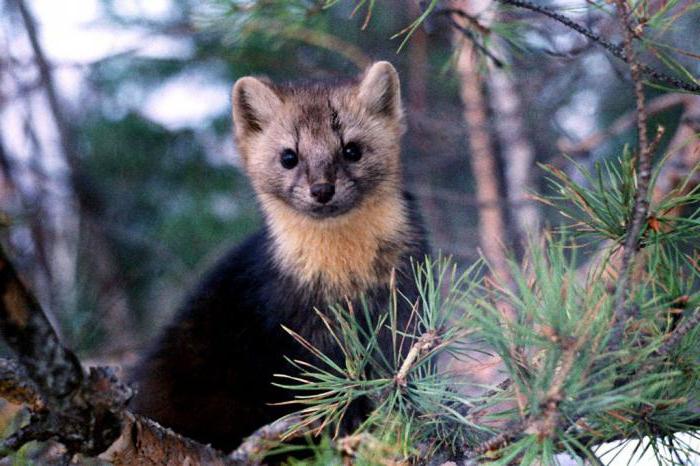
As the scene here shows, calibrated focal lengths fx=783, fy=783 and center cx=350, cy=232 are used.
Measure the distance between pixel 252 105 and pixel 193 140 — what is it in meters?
2.82

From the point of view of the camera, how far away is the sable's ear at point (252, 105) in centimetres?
340

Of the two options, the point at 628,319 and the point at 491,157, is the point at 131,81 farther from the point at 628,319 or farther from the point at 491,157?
the point at 628,319

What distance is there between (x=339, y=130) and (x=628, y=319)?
1.80 m

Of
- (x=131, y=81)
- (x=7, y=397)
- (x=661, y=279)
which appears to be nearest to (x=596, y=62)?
(x=131, y=81)

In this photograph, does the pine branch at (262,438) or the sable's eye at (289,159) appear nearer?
the pine branch at (262,438)

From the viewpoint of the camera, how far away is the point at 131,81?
614 centimetres

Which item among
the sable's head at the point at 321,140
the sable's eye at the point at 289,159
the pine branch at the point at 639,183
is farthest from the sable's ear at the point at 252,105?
the pine branch at the point at 639,183

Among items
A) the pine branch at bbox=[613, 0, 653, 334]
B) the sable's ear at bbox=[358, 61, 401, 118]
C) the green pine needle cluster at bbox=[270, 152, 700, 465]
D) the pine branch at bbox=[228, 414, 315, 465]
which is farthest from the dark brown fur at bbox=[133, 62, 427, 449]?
the pine branch at bbox=[613, 0, 653, 334]

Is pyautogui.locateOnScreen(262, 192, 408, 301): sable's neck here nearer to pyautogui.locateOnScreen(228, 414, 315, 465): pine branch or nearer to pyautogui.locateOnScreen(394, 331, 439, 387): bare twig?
pyautogui.locateOnScreen(228, 414, 315, 465): pine branch

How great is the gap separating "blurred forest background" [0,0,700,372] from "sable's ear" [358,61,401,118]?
1.13 meters

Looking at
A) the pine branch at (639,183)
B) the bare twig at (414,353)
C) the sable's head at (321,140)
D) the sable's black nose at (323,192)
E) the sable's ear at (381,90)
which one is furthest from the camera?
the sable's ear at (381,90)

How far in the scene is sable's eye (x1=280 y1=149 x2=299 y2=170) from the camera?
10.7 feet

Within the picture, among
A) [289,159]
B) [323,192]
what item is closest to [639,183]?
[323,192]

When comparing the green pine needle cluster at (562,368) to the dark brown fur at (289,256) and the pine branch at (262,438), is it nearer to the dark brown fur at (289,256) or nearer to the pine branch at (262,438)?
the pine branch at (262,438)
